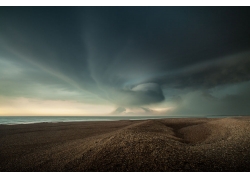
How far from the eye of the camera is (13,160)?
7.16 meters

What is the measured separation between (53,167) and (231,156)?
7.84m

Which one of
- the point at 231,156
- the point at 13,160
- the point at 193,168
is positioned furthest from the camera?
the point at 13,160

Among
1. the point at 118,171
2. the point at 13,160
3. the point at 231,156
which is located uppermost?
the point at 231,156

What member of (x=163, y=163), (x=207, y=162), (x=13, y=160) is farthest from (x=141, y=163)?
(x=13, y=160)

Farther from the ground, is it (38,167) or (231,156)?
(231,156)

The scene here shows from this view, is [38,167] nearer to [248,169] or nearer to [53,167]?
[53,167]

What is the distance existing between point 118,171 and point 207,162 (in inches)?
134

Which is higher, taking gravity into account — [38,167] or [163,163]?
[163,163]

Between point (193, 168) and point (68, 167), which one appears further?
point (68, 167)

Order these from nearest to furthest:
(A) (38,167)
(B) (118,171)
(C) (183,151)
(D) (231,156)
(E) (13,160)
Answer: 1. (B) (118,171)
2. (D) (231,156)
3. (C) (183,151)
4. (A) (38,167)
5. (E) (13,160)

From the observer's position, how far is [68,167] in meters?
5.34

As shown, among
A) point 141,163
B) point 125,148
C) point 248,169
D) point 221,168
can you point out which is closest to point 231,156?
point 248,169

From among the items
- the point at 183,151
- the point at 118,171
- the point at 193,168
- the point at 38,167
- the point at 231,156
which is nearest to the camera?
the point at 193,168

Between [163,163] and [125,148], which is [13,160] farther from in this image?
[163,163]
